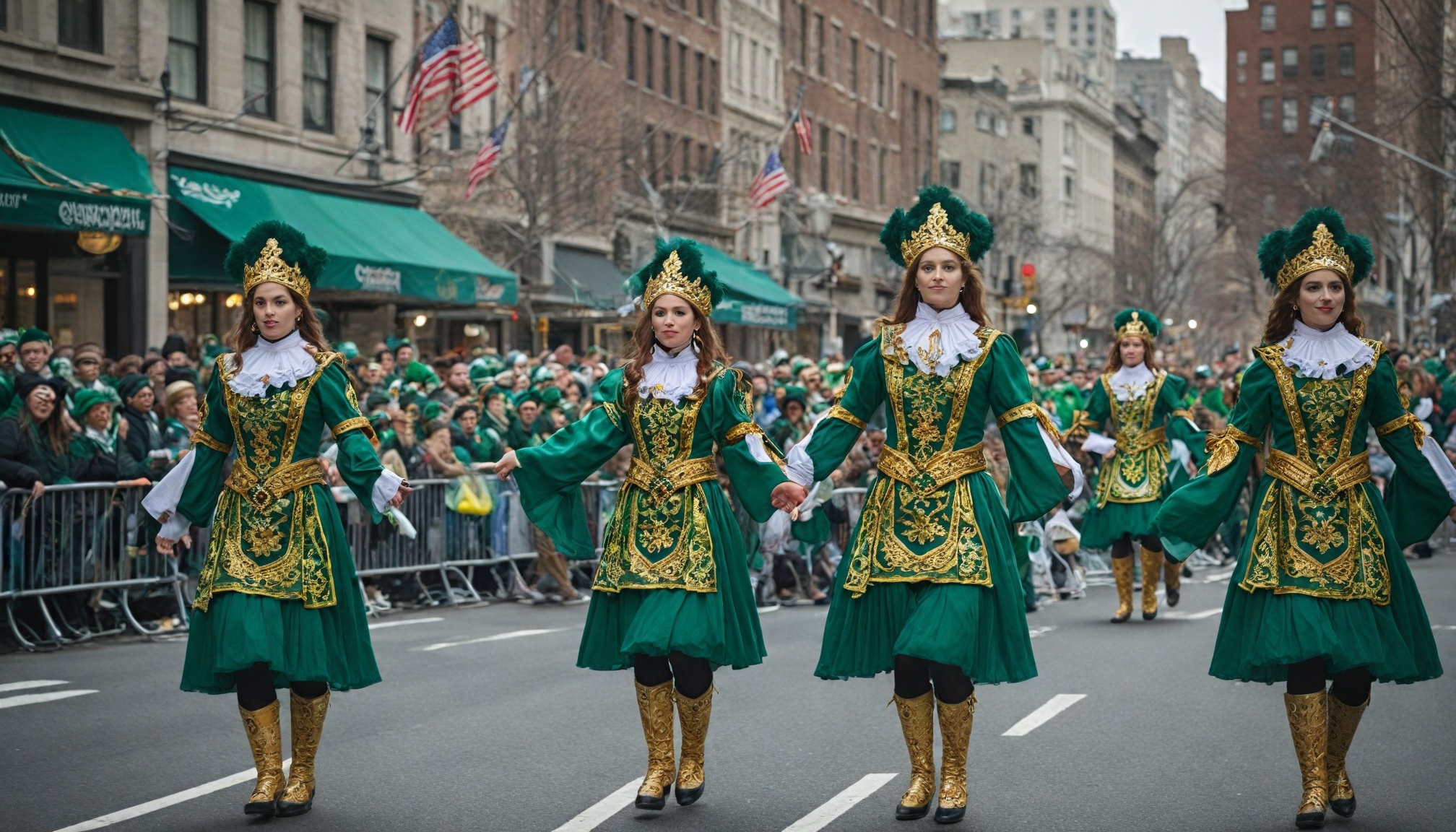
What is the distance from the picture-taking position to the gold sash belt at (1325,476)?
726 centimetres

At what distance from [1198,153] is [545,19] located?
140 metres

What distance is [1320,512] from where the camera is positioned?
7.23m

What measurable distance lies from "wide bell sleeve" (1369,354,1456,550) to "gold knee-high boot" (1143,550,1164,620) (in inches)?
A: 247

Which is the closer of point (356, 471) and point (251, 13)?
point (356, 471)

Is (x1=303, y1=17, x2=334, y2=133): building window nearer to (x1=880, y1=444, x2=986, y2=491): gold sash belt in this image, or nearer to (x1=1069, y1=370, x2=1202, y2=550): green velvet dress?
(x1=1069, y1=370, x2=1202, y2=550): green velvet dress

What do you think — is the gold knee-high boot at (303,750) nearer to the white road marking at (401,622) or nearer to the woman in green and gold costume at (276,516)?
the woman in green and gold costume at (276,516)

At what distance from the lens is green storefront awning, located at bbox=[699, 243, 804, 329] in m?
33.9

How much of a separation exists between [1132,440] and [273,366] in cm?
809

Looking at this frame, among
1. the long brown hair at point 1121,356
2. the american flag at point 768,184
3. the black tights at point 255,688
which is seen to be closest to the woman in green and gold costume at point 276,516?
the black tights at point 255,688

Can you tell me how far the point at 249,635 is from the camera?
7.04 m

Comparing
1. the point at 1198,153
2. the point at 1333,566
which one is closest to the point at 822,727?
the point at 1333,566

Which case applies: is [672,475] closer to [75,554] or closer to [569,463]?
[569,463]

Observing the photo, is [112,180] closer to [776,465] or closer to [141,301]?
[141,301]

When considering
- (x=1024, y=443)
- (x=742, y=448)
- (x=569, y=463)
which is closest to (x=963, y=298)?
(x=1024, y=443)
